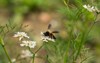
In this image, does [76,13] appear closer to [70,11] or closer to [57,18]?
[70,11]

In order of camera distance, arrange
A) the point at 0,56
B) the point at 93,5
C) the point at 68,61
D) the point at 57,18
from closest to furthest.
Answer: the point at 93,5, the point at 68,61, the point at 0,56, the point at 57,18

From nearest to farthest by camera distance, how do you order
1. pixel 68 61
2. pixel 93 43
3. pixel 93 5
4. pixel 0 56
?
pixel 93 5
pixel 68 61
pixel 0 56
pixel 93 43

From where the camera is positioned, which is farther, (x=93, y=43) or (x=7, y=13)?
(x=7, y=13)

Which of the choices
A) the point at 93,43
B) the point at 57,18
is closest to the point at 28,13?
the point at 57,18

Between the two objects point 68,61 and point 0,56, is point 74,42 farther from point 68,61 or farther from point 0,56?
point 0,56

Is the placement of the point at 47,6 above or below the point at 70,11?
below

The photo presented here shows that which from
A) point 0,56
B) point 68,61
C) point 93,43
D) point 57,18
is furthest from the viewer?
point 57,18

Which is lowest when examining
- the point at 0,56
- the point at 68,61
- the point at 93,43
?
the point at 93,43

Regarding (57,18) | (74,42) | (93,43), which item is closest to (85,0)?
(74,42)

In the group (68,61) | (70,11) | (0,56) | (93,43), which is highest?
(70,11)
